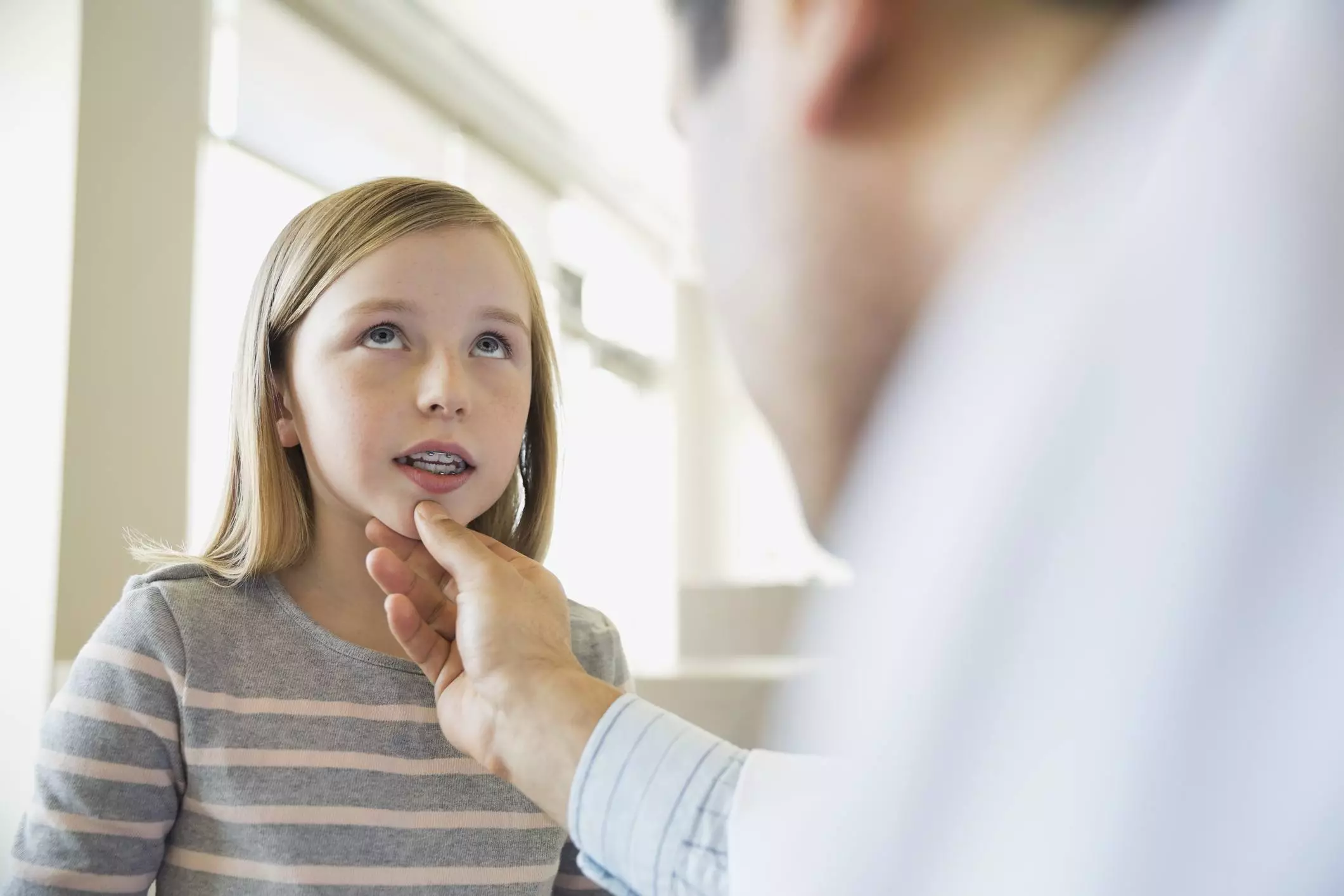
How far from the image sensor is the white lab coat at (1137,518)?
5.3 inches

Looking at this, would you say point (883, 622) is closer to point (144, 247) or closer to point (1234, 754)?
point (1234, 754)

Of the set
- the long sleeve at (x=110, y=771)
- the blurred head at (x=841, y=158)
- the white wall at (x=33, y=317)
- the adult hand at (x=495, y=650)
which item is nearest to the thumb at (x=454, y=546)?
the adult hand at (x=495, y=650)

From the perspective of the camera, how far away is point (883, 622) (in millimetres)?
145

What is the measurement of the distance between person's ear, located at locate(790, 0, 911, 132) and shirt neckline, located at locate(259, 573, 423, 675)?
27.5 inches

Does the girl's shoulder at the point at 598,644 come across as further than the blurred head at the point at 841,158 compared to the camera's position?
Yes

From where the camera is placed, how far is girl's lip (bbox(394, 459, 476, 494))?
0.70m

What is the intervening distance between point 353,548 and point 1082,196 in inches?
29.5

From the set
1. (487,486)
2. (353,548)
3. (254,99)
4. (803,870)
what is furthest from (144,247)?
(803,870)

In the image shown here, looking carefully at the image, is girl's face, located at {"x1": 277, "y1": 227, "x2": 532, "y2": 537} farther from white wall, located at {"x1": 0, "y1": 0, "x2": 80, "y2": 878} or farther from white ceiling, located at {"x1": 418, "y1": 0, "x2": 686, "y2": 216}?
white ceiling, located at {"x1": 418, "y1": 0, "x2": 686, "y2": 216}

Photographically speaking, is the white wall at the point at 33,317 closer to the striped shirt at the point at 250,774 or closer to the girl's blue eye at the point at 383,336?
the striped shirt at the point at 250,774

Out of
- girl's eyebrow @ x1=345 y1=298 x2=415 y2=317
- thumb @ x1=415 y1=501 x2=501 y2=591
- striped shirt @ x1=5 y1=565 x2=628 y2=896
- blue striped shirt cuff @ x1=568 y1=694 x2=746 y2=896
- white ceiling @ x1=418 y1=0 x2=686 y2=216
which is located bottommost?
striped shirt @ x1=5 y1=565 x2=628 y2=896

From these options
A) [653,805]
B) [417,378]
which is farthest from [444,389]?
[653,805]

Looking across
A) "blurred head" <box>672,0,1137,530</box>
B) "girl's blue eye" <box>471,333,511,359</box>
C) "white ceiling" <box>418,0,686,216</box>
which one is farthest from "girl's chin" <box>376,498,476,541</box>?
"white ceiling" <box>418,0,686,216</box>

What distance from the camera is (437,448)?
71cm
